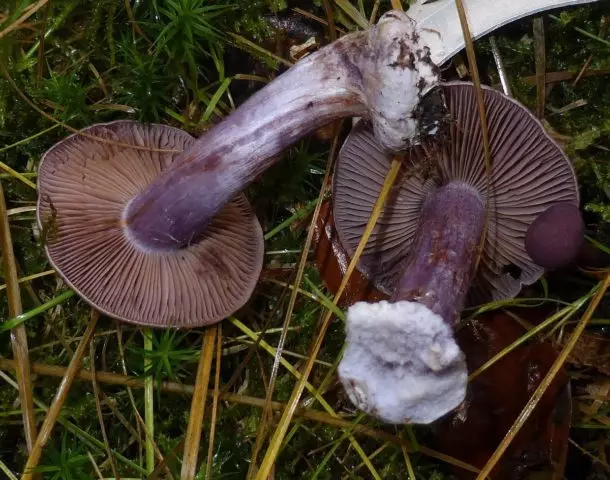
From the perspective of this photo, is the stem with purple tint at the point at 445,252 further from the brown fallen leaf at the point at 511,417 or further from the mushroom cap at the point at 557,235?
the brown fallen leaf at the point at 511,417

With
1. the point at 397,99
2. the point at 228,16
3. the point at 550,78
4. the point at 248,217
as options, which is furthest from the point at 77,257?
the point at 550,78

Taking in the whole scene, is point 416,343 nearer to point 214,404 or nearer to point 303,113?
point 303,113

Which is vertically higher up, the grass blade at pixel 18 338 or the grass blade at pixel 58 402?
the grass blade at pixel 18 338

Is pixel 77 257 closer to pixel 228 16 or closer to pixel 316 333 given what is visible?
pixel 316 333

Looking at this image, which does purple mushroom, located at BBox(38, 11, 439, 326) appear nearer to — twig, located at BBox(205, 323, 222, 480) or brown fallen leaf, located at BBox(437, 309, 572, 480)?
twig, located at BBox(205, 323, 222, 480)

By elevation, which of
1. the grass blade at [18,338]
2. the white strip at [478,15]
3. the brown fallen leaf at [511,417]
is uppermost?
the white strip at [478,15]

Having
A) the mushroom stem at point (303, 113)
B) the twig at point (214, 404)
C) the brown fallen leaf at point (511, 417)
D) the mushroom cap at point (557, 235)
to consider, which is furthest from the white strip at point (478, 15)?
the twig at point (214, 404)

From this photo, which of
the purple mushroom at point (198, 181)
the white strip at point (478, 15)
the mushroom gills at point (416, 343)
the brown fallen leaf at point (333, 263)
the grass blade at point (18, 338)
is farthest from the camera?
the brown fallen leaf at point (333, 263)
